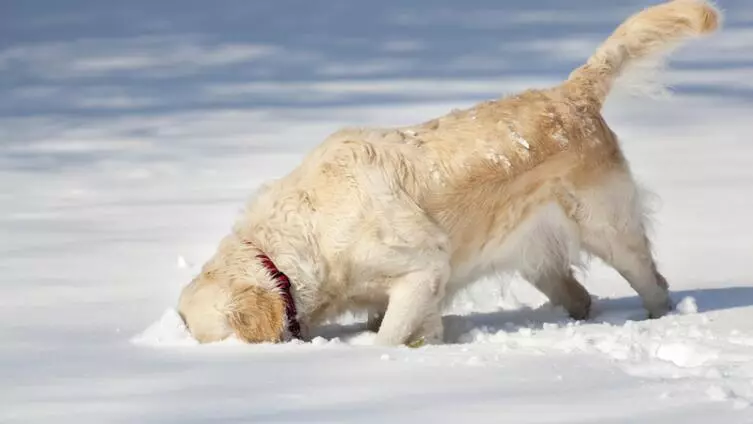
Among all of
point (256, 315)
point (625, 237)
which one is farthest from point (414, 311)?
point (625, 237)

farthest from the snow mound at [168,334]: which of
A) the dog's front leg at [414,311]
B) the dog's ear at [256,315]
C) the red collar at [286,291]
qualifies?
the dog's front leg at [414,311]

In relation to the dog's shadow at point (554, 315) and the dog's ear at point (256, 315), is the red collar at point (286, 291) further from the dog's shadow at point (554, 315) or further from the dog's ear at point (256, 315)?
the dog's shadow at point (554, 315)

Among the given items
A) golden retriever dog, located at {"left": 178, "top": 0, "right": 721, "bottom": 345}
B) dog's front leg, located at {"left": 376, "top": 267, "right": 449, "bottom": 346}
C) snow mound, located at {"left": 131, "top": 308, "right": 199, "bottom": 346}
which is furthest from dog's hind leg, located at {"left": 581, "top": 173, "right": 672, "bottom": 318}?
snow mound, located at {"left": 131, "top": 308, "right": 199, "bottom": 346}

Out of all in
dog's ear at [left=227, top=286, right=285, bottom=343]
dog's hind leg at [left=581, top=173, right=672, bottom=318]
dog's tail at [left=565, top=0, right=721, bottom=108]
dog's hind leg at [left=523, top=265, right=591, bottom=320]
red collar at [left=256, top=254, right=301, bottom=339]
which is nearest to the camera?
dog's ear at [left=227, top=286, right=285, bottom=343]

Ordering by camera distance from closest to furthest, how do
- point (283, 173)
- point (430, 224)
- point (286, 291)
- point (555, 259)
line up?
point (286, 291) → point (430, 224) → point (555, 259) → point (283, 173)

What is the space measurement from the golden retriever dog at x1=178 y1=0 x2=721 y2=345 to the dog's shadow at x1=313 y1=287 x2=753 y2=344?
0.29ft

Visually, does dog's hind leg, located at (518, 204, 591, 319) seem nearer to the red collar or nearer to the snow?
the snow

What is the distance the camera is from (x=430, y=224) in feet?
17.0

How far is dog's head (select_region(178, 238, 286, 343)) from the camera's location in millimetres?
4895

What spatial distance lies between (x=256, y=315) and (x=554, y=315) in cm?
131

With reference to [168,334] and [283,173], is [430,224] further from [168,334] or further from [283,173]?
[283,173]

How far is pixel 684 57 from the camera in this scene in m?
13.4

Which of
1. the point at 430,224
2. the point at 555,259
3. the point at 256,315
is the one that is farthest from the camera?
the point at 555,259

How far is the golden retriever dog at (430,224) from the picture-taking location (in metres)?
5.05
